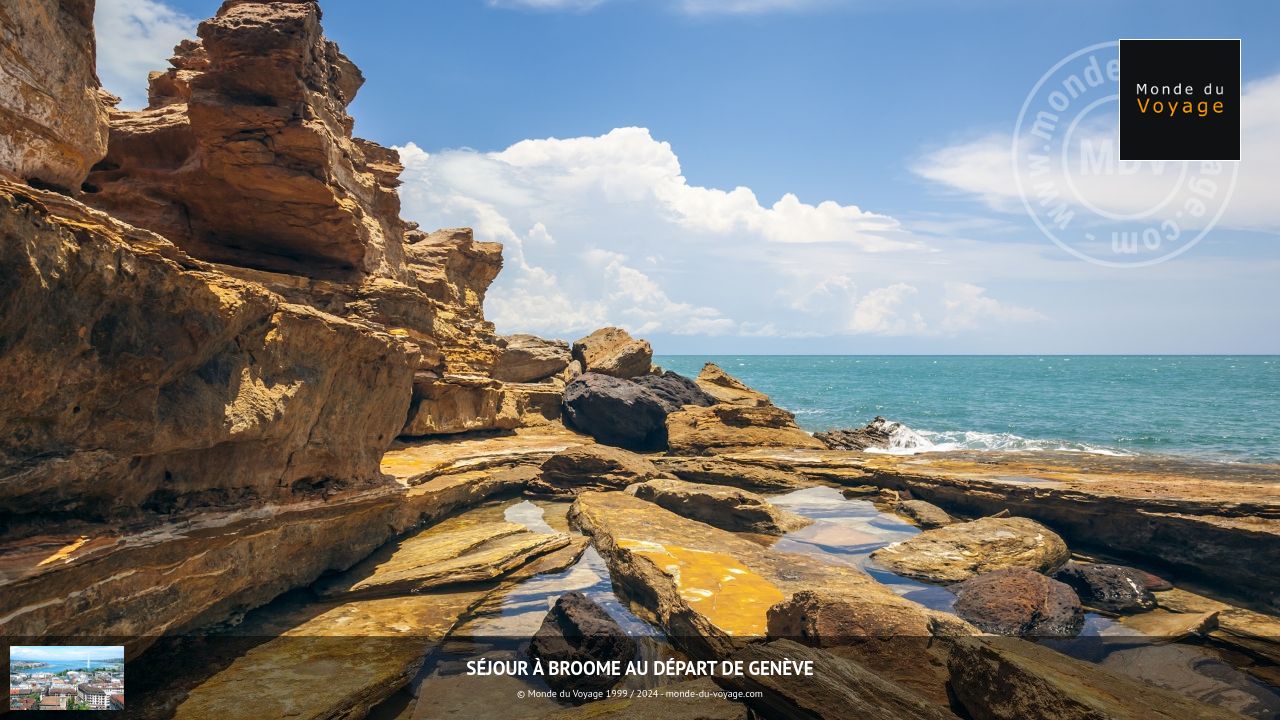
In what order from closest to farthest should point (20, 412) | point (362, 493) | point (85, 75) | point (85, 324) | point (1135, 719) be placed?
point (1135, 719) < point (20, 412) < point (85, 324) < point (85, 75) < point (362, 493)

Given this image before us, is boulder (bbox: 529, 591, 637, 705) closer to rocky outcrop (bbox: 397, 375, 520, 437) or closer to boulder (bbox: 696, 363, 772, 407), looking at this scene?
rocky outcrop (bbox: 397, 375, 520, 437)

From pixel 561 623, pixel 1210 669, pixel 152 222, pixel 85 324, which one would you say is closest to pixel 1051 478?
pixel 1210 669

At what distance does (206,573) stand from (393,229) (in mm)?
10650

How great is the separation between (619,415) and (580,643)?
12871 millimetres

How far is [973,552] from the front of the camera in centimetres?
942

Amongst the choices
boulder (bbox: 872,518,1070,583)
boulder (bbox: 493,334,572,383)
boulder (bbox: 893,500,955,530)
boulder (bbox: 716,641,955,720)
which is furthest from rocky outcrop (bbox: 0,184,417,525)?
boulder (bbox: 493,334,572,383)

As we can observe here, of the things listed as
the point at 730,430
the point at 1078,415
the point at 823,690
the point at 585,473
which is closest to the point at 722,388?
the point at 730,430

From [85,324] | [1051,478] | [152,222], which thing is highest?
[152,222]

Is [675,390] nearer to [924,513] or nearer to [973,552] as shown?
[924,513]

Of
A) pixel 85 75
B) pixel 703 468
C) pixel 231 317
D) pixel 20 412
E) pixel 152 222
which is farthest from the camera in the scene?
pixel 703 468

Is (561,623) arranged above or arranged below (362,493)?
below

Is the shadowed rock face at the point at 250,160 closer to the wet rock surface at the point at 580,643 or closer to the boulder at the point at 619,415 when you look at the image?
the wet rock surface at the point at 580,643

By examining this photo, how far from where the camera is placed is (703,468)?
14922 millimetres

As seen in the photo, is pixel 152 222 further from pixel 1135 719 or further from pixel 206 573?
pixel 1135 719
